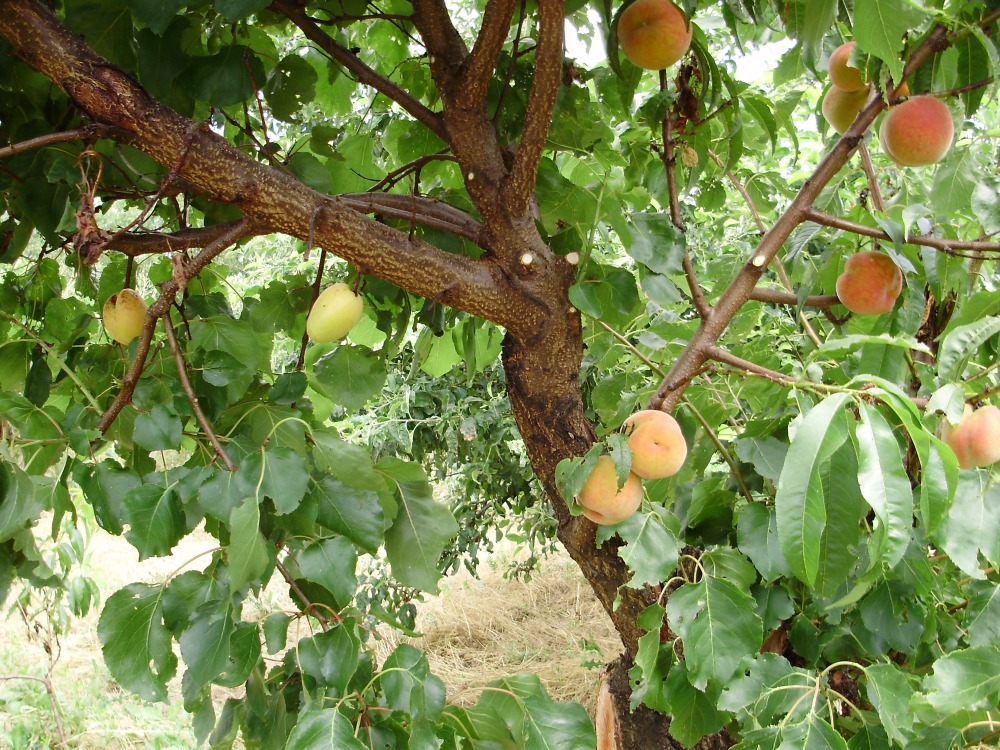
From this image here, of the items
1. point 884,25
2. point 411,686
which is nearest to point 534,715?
point 411,686

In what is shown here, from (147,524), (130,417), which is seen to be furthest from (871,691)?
(130,417)

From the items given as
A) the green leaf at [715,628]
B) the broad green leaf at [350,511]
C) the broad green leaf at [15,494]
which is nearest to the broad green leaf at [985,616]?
the green leaf at [715,628]

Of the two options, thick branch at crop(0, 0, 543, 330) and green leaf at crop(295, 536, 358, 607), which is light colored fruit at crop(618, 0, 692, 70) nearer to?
thick branch at crop(0, 0, 543, 330)

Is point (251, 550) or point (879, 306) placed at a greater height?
point (879, 306)

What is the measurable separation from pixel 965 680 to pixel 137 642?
0.96 meters

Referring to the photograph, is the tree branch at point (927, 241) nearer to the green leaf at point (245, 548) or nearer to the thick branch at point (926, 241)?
the thick branch at point (926, 241)

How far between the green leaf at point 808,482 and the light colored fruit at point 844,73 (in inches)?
27.6

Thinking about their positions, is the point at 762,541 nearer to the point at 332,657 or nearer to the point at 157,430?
the point at 332,657

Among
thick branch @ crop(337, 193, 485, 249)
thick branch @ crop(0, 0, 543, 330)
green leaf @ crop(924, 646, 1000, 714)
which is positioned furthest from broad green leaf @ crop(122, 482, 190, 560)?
green leaf @ crop(924, 646, 1000, 714)

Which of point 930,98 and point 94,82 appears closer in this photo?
point 94,82

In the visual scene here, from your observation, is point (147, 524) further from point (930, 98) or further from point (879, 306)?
point (930, 98)

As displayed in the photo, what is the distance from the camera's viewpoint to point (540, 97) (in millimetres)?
973

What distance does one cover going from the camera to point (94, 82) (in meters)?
0.87

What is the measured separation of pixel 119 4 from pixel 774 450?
1151 mm
